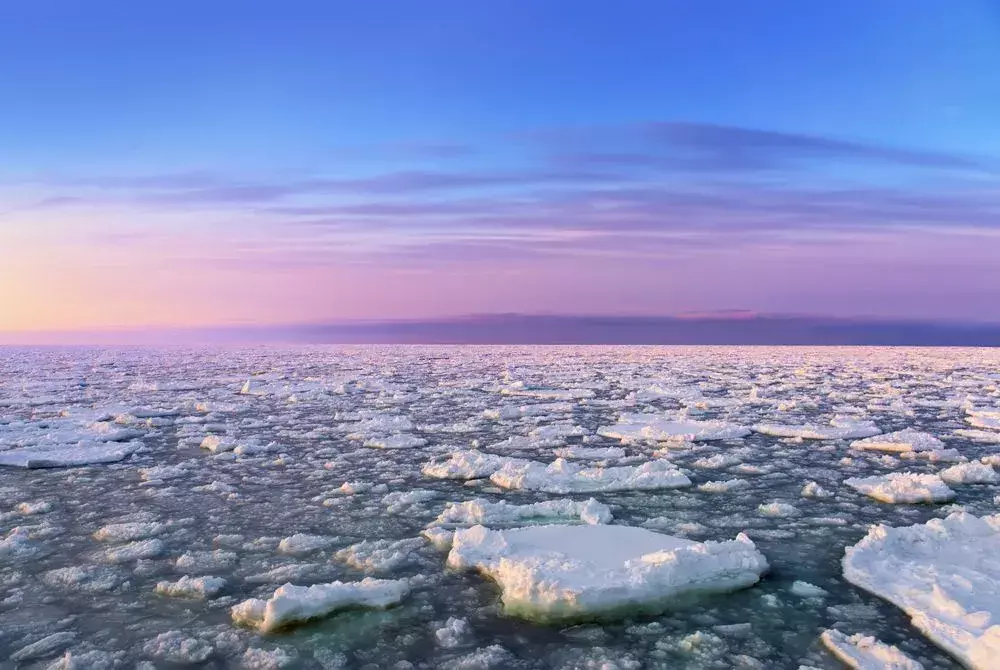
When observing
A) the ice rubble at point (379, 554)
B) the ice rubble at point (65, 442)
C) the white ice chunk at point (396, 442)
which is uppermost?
the ice rubble at point (379, 554)

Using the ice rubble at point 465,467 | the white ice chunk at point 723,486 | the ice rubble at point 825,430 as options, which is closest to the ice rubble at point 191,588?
the ice rubble at point 465,467

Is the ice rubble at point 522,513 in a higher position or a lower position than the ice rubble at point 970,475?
lower

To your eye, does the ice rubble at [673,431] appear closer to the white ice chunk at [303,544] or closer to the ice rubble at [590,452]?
the ice rubble at [590,452]

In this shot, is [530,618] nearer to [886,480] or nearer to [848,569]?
[848,569]

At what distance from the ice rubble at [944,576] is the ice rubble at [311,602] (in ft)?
8.76

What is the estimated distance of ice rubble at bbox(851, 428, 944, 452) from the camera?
8.24m

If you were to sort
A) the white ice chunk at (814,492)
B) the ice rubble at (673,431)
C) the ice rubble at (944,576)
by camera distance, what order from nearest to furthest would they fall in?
the ice rubble at (944,576) → the white ice chunk at (814,492) → the ice rubble at (673,431)

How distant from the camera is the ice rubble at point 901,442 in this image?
824cm

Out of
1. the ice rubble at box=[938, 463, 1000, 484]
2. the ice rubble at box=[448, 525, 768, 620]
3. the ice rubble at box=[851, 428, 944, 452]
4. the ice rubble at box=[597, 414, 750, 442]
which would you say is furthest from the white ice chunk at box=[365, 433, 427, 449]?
the ice rubble at box=[938, 463, 1000, 484]

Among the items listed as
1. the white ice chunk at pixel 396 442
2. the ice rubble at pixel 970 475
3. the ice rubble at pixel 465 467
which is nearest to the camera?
the ice rubble at pixel 970 475

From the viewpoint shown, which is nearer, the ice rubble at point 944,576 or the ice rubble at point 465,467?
the ice rubble at point 944,576

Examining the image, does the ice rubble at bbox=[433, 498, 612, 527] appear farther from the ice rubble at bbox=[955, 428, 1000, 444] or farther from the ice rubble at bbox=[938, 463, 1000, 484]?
the ice rubble at bbox=[955, 428, 1000, 444]

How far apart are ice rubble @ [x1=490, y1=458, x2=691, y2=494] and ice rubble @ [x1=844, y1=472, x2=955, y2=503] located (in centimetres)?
153

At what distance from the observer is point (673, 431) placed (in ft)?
30.8
